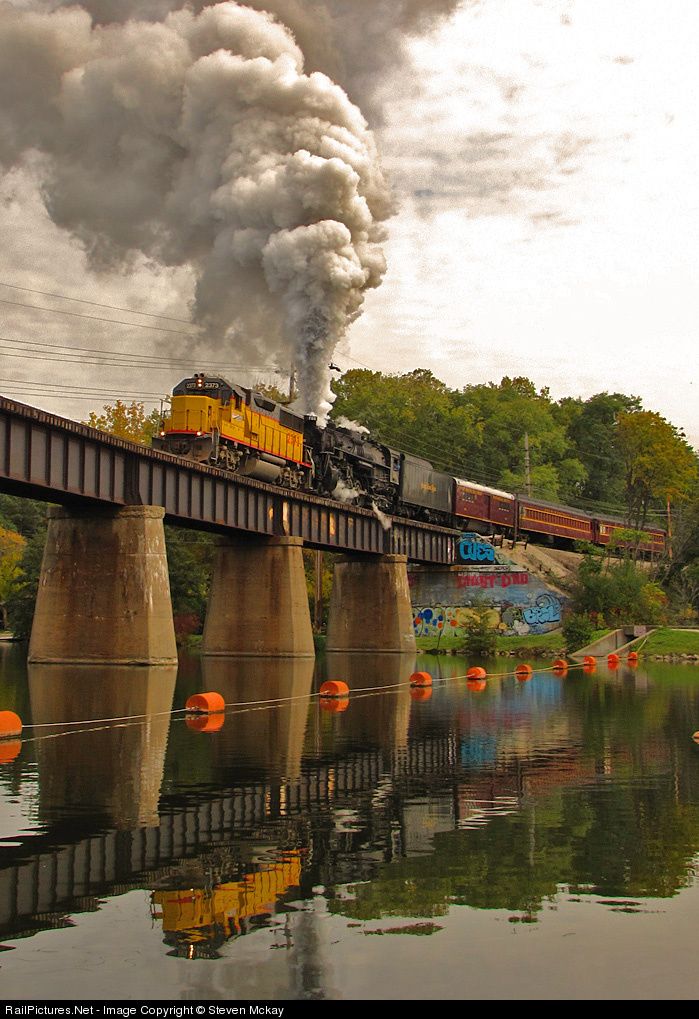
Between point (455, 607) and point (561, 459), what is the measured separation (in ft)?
232

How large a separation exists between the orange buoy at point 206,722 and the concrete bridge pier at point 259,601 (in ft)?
94.4

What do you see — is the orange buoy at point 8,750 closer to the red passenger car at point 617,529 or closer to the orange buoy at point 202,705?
the orange buoy at point 202,705

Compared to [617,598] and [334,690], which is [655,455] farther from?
[334,690]

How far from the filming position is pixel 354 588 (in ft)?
234

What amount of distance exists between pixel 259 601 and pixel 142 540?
1382cm

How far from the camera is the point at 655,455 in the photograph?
84000 millimetres

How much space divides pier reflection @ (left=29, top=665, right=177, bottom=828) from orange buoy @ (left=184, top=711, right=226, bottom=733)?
1.83 feet

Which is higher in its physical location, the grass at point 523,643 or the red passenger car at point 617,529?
the red passenger car at point 617,529

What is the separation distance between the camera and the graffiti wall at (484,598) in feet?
254

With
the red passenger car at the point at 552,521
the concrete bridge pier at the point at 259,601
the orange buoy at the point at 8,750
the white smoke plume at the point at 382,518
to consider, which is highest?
the red passenger car at the point at 552,521

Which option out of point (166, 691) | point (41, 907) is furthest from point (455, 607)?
point (41, 907)

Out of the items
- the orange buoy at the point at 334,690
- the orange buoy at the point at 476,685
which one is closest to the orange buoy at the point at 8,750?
the orange buoy at the point at 334,690

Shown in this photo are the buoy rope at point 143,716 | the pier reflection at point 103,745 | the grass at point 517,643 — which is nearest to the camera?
the pier reflection at point 103,745
